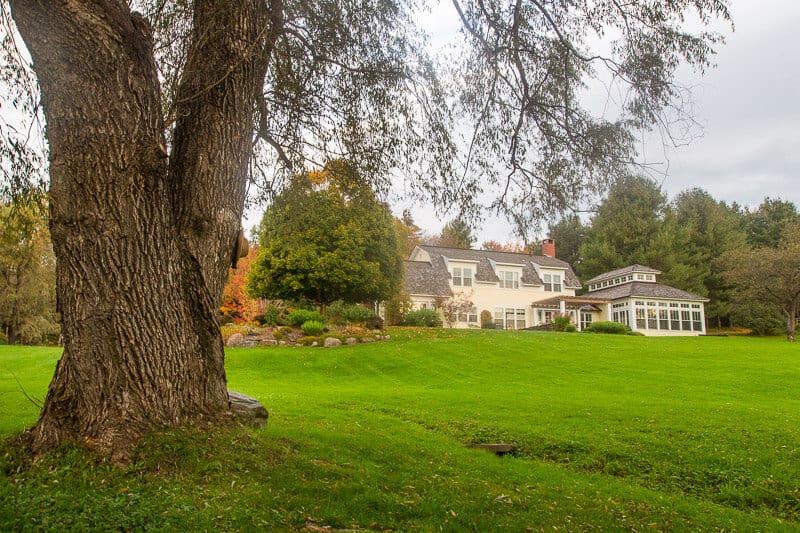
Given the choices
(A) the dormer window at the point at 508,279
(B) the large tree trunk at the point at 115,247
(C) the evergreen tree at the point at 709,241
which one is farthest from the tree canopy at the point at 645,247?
(B) the large tree trunk at the point at 115,247

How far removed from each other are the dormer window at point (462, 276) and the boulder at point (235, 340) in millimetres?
18918

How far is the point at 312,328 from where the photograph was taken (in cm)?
2395

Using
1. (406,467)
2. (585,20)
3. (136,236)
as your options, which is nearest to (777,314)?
(585,20)

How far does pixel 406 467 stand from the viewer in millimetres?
6449

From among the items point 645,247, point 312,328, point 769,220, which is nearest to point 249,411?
point 312,328

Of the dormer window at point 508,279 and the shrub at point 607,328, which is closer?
the shrub at point 607,328

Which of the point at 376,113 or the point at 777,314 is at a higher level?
the point at 376,113

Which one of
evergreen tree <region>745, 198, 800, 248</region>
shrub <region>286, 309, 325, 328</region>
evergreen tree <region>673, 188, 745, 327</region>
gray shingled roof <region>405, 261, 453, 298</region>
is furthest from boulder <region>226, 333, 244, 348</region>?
evergreen tree <region>745, 198, 800, 248</region>

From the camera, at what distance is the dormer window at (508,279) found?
1599 inches

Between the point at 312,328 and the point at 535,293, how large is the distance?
22.6 m

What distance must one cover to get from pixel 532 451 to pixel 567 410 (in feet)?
12.1

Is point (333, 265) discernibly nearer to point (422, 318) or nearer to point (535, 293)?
point (422, 318)

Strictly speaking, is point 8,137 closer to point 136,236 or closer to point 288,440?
point 136,236

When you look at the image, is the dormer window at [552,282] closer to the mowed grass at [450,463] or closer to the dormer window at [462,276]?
the dormer window at [462,276]
